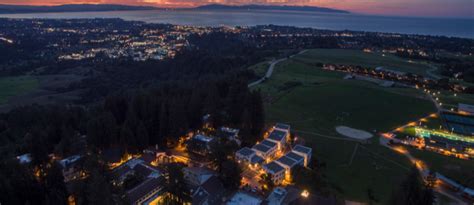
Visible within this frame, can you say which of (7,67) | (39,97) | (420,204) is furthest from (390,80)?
(7,67)

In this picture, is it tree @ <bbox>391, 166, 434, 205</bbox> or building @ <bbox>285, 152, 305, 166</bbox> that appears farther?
building @ <bbox>285, 152, 305, 166</bbox>

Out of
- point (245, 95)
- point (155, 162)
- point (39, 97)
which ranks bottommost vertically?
point (39, 97)

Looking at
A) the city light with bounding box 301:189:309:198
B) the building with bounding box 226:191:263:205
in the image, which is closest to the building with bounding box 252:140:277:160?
the city light with bounding box 301:189:309:198

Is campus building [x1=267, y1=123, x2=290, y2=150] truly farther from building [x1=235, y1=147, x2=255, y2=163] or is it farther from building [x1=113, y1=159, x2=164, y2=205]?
building [x1=113, y1=159, x2=164, y2=205]

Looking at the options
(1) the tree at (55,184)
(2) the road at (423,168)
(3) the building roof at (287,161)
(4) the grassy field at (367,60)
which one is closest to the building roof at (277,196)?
(3) the building roof at (287,161)

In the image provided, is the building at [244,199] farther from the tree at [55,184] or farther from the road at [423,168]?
the road at [423,168]

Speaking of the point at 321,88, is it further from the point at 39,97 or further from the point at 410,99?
the point at 39,97

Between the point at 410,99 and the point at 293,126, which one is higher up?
the point at 410,99

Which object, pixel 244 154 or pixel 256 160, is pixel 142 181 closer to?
pixel 244 154
